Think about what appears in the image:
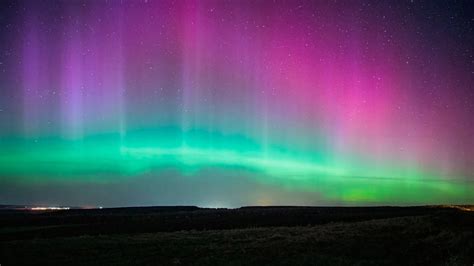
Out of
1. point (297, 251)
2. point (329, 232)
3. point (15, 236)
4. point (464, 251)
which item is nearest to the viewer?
point (464, 251)

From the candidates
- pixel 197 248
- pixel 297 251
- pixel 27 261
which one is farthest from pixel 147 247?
pixel 297 251

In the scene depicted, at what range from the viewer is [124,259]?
2716cm

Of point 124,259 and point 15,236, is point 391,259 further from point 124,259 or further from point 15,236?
point 15,236

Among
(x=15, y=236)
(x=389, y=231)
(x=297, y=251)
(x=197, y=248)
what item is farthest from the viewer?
(x=15, y=236)

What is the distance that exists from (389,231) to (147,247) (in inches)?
696

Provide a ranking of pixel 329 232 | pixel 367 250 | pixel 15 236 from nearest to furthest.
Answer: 1. pixel 367 250
2. pixel 329 232
3. pixel 15 236

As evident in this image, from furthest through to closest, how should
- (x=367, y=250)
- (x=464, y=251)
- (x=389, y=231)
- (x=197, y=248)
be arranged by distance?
(x=389, y=231), (x=197, y=248), (x=367, y=250), (x=464, y=251)

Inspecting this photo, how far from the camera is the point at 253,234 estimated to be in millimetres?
37656

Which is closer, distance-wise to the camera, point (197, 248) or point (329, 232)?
point (197, 248)

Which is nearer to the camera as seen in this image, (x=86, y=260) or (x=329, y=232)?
(x=86, y=260)

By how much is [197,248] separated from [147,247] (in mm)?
4104

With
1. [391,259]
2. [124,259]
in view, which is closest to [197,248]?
[124,259]

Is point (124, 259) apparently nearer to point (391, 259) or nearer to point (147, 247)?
point (147, 247)

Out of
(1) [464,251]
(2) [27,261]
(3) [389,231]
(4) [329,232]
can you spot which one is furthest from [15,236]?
(1) [464,251]
